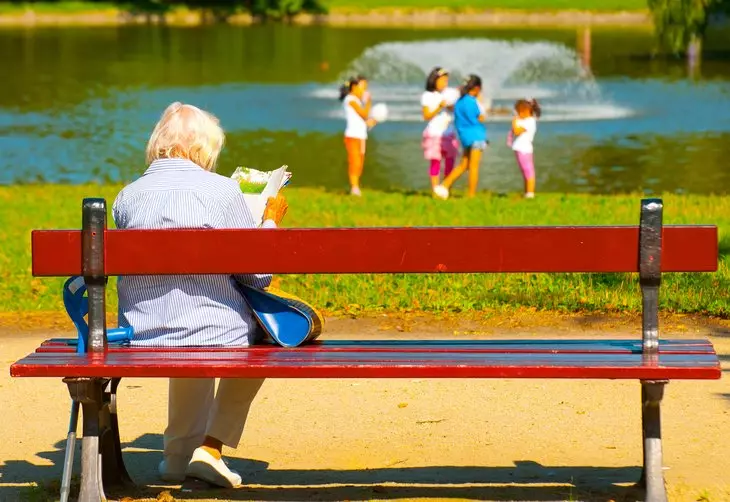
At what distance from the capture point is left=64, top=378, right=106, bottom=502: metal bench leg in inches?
180

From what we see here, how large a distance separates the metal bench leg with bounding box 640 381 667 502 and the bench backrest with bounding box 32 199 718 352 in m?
0.26

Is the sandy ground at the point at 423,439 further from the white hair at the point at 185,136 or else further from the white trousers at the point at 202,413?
the white hair at the point at 185,136

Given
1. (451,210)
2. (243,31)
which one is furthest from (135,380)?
(243,31)

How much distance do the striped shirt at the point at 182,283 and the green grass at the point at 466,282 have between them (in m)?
3.80

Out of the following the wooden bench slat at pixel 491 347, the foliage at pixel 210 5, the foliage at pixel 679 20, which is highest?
the foliage at pixel 210 5

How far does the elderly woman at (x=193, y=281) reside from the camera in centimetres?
479

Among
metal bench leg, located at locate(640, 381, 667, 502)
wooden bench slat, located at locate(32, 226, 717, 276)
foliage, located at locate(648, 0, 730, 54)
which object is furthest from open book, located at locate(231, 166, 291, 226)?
foliage, located at locate(648, 0, 730, 54)

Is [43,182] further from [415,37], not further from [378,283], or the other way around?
[415,37]

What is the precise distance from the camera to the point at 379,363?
452 centimetres

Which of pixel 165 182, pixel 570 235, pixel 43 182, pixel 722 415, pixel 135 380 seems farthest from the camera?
pixel 43 182

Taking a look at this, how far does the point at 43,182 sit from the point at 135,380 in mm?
11300

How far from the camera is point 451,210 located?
1299cm

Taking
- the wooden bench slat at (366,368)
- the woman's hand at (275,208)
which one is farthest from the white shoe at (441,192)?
the wooden bench slat at (366,368)

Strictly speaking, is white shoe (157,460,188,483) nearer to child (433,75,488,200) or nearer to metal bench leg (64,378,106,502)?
metal bench leg (64,378,106,502)
